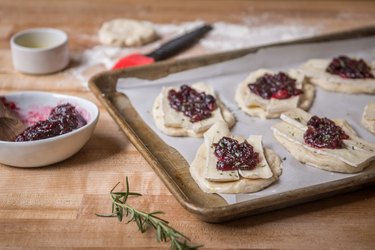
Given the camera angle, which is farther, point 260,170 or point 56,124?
point 56,124

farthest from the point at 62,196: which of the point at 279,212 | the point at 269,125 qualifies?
the point at 269,125

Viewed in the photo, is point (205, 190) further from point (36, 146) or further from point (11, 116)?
point (11, 116)

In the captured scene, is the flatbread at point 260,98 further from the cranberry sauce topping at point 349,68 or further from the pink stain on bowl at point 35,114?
the pink stain on bowl at point 35,114

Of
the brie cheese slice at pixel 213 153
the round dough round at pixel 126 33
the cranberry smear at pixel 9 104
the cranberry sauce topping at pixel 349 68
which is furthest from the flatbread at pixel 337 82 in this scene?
the cranberry smear at pixel 9 104

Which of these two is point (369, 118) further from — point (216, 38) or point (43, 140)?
point (43, 140)

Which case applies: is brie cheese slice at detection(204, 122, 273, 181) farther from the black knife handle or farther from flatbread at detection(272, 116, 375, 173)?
the black knife handle

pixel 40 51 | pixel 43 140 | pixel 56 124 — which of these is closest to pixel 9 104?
pixel 56 124

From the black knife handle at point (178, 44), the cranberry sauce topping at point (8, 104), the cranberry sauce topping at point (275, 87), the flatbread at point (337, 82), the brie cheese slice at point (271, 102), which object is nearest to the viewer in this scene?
the cranberry sauce topping at point (8, 104)

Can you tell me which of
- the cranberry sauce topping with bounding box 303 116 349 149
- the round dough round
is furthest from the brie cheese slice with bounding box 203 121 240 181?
the round dough round
